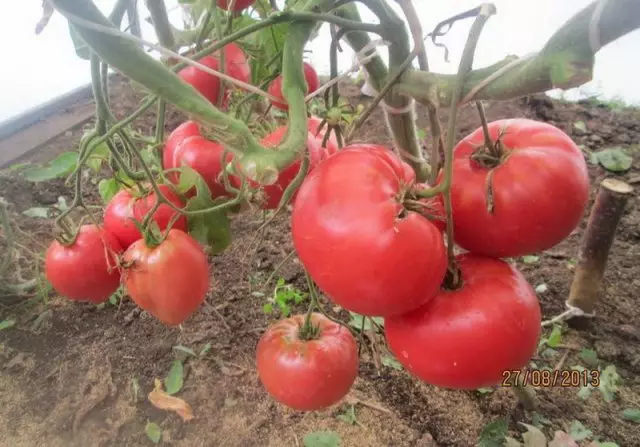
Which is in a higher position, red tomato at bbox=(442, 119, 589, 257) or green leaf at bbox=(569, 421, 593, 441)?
red tomato at bbox=(442, 119, 589, 257)

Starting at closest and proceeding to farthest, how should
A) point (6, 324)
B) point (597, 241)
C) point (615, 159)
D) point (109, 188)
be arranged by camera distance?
1. point (109, 188)
2. point (597, 241)
3. point (6, 324)
4. point (615, 159)

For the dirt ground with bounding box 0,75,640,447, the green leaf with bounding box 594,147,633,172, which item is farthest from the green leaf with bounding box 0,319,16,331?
the green leaf with bounding box 594,147,633,172

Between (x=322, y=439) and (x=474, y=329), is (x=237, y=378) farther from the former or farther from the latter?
(x=474, y=329)

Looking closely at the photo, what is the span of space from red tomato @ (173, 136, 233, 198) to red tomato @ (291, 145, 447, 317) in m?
0.23

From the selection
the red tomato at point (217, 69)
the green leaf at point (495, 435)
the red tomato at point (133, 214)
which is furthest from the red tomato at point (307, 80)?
the green leaf at point (495, 435)

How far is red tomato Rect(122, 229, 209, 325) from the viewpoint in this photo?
0.64 metres

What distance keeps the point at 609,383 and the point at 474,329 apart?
2.53 feet

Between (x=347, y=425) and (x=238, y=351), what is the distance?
0.98 feet

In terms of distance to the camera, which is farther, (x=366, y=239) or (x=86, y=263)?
(x=86, y=263)

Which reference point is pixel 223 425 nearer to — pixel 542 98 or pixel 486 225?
pixel 486 225

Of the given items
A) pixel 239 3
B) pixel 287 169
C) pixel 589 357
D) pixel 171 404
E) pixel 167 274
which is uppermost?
pixel 239 3

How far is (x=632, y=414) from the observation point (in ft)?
3.34

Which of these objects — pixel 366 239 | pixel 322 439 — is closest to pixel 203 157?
pixel 366 239
